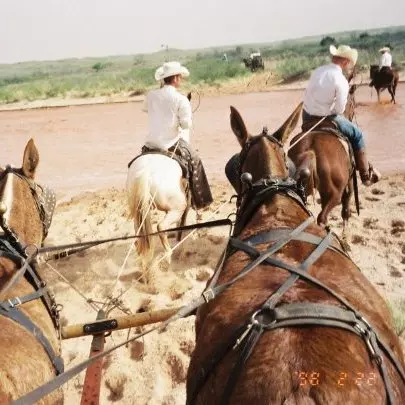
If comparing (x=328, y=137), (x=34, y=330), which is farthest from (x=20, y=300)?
(x=328, y=137)

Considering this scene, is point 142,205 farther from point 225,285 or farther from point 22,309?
point 225,285

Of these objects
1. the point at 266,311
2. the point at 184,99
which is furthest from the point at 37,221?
the point at 184,99

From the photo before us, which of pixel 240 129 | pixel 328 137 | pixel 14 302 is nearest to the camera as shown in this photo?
pixel 14 302

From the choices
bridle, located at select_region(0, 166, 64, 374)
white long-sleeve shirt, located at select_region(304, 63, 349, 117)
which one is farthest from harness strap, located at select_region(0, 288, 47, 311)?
white long-sleeve shirt, located at select_region(304, 63, 349, 117)

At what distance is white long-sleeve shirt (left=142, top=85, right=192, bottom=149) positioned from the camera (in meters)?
6.03

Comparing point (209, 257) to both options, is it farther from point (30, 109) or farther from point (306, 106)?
point (30, 109)

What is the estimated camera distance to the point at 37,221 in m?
3.45

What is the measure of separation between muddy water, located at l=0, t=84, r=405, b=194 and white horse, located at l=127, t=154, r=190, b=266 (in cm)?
443

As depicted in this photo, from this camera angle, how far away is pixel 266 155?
3.58 metres

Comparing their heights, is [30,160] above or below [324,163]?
above

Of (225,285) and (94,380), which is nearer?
(225,285)

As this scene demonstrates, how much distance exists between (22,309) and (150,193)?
3.02 metres

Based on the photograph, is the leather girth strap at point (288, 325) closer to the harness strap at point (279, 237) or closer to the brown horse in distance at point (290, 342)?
the brown horse in distance at point (290, 342)

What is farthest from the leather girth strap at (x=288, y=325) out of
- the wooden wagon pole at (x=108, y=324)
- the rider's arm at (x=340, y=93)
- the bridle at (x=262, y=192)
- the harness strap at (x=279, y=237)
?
the rider's arm at (x=340, y=93)
